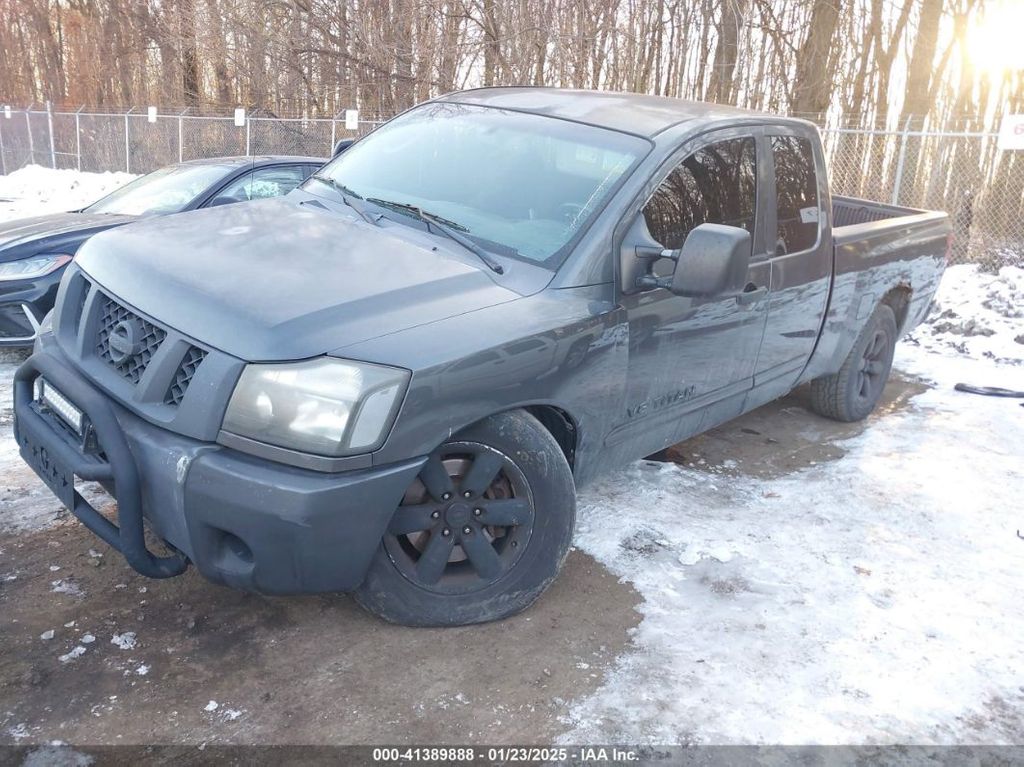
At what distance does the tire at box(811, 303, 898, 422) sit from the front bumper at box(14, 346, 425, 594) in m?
3.71

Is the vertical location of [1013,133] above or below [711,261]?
above

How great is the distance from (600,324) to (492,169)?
95cm

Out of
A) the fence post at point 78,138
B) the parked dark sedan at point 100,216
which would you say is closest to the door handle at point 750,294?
the parked dark sedan at point 100,216

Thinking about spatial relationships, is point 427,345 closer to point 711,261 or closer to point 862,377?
point 711,261

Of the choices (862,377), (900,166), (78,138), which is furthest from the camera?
(78,138)

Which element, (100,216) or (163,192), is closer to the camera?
(100,216)

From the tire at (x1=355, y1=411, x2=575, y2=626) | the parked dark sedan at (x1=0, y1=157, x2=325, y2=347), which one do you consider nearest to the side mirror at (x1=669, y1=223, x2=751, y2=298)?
the tire at (x1=355, y1=411, x2=575, y2=626)

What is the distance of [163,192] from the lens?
261 inches

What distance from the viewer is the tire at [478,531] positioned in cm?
289

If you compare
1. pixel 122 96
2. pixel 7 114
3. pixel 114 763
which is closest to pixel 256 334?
pixel 114 763

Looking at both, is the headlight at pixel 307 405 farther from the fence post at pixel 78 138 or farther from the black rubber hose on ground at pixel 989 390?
the fence post at pixel 78 138

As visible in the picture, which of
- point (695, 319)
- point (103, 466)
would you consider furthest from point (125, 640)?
point (695, 319)

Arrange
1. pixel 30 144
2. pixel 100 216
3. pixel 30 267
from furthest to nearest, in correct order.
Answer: pixel 30 144, pixel 100 216, pixel 30 267

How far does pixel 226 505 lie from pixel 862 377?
14.8ft
